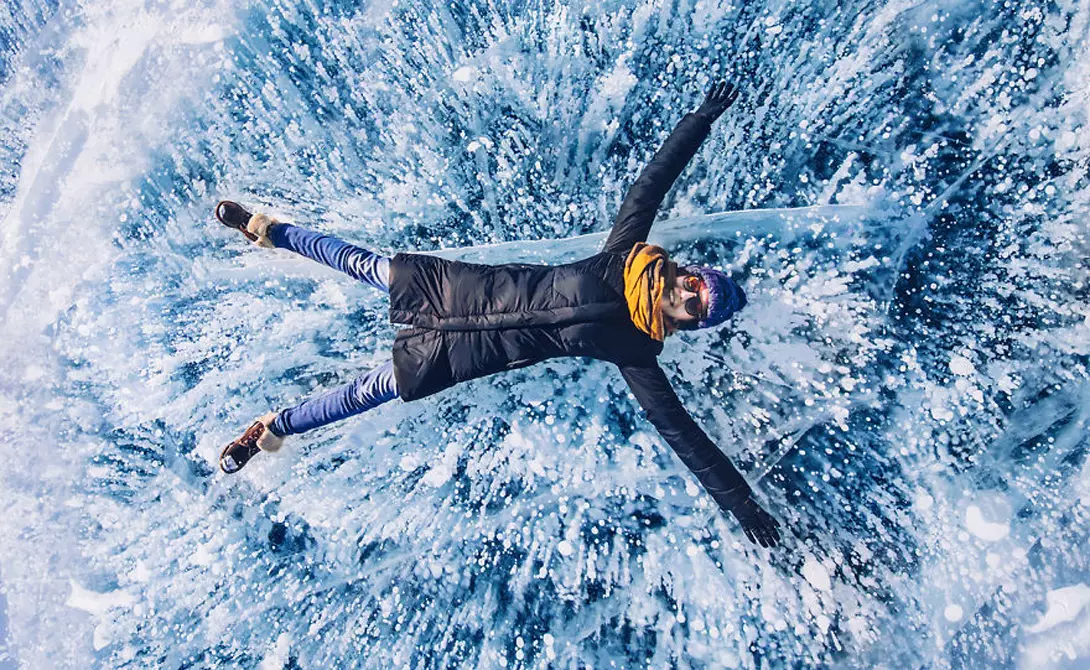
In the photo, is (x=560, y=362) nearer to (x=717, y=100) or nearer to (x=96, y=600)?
(x=717, y=100)

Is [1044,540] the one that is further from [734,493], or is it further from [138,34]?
[138,34]

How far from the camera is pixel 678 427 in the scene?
158cm

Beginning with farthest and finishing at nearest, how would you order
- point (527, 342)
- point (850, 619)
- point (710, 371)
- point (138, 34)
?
1. point (138, 34)
2. point (710, 371)
3. point (850, 619)
4. point (527, 342)

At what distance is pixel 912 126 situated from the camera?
1.95 m

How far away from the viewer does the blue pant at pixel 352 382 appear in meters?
1.74

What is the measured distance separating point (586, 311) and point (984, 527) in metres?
1.40

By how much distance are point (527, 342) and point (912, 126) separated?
136cm

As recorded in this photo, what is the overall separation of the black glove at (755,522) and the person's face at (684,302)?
1.72 feet

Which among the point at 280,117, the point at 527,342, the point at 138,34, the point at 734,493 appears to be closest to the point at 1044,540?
the point at 734,493

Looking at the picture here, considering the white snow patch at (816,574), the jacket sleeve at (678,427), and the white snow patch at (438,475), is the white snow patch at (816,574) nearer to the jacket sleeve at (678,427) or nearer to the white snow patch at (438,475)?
the jacket sleeve at (678,427)

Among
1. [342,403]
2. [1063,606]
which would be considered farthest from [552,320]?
[1063,606]

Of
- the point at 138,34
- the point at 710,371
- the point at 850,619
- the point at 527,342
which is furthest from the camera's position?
the point at 138,34

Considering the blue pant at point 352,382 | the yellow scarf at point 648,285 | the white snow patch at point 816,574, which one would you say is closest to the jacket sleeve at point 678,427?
the yellow scarf at point 648,285

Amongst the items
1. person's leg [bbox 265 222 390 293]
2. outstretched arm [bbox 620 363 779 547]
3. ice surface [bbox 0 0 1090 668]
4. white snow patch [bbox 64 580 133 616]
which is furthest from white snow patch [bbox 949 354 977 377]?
white snow patch [bbox 64 580 133 616]
